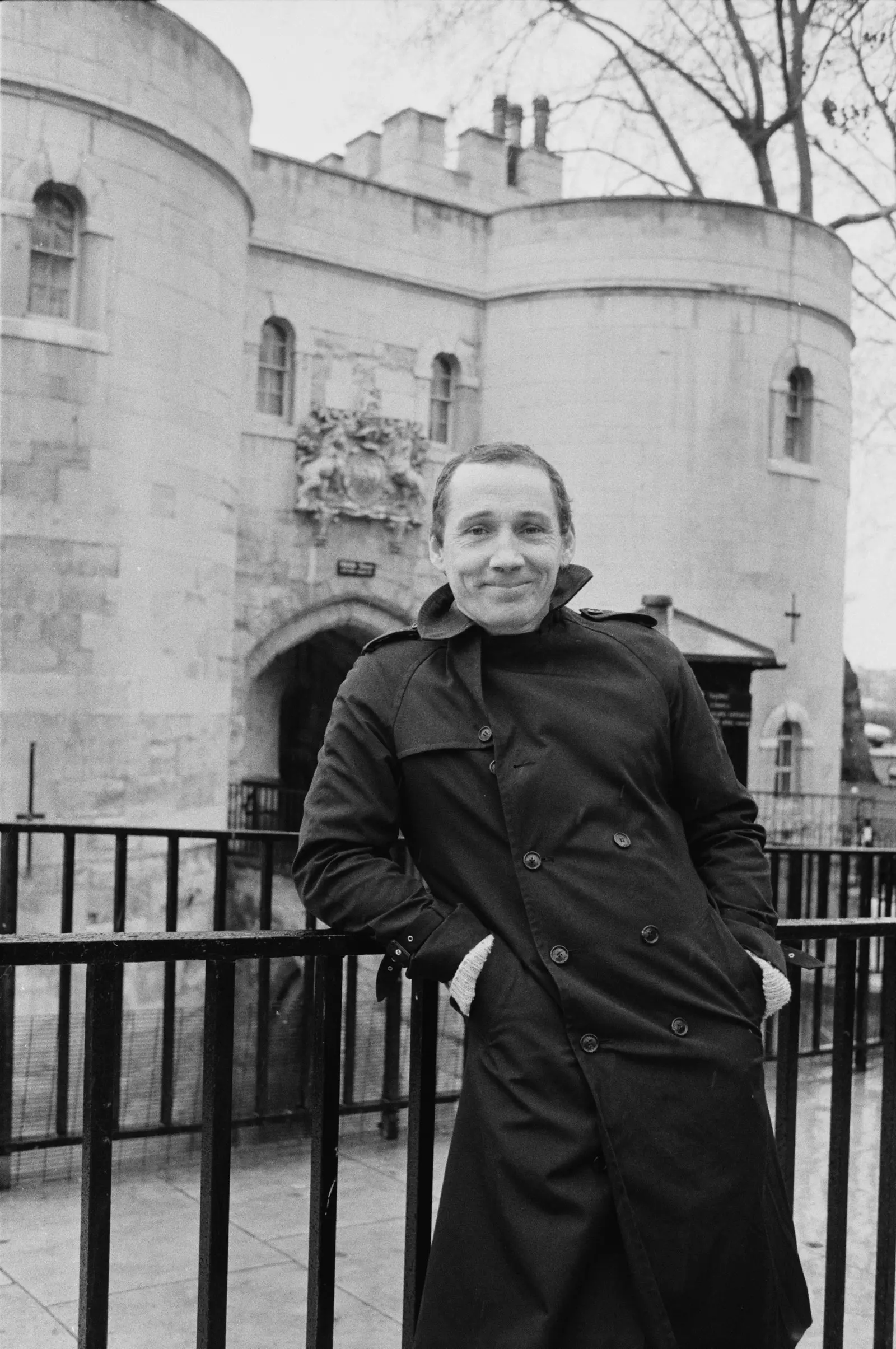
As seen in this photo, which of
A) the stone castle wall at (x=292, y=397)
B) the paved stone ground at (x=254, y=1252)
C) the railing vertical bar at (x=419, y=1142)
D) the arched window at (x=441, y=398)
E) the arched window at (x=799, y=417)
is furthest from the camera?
the arched window at (x=799, y=417)

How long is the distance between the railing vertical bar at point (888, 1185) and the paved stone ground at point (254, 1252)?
2.28ft

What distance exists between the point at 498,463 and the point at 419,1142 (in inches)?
46.7

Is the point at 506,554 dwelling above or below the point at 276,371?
below

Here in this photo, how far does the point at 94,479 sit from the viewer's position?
41.8ft

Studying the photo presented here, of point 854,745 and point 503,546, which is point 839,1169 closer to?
point 503,546

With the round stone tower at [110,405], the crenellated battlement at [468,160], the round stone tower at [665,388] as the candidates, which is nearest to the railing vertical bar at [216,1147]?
the round stone tower at [110,405]

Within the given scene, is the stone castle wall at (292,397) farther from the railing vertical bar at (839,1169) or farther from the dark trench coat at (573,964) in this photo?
the dark trench coat at (573,964)

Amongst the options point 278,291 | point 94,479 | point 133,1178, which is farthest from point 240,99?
Answer: point 133,1178

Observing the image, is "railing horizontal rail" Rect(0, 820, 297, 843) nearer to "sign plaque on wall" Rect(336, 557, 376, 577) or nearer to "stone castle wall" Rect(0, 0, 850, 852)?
"stone castle wall" Rect(0, 0, 850, 852)

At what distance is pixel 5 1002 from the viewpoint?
14.9 ft

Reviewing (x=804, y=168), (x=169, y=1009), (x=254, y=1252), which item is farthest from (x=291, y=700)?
(x=254, y=1252)

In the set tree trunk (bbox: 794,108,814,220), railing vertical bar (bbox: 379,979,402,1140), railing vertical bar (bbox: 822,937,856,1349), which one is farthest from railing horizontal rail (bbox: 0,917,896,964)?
tree trunk (bbox: 794,108,814,220)

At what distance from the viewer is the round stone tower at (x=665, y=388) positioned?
19.0 meters

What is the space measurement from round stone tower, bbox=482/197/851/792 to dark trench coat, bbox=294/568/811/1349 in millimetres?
16409
